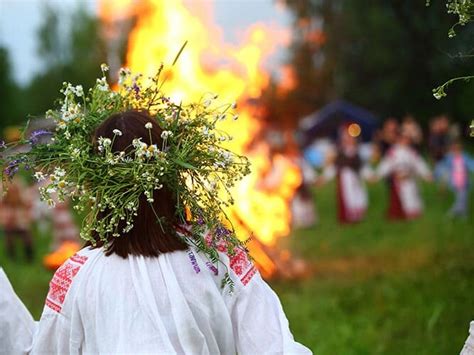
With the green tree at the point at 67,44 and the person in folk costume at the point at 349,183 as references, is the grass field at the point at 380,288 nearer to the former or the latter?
the person in folk costume at the point at 349,183

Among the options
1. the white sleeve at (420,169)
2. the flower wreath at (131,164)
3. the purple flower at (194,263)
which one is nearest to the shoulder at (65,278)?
the flower wreath at (131,164)

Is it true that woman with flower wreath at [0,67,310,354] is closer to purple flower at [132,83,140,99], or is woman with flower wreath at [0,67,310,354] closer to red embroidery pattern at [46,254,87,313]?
red embroidery pattern at [46,254,87,313]

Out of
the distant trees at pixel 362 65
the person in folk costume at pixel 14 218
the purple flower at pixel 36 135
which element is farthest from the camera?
the distant trees at pixel 362 65

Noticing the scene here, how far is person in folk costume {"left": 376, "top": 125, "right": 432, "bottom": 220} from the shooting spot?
18578 mm

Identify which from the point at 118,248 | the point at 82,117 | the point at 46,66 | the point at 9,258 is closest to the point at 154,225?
the point at 118,248

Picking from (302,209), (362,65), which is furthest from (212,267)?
(362,65)

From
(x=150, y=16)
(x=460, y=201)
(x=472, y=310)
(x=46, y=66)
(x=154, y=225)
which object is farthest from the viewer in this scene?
(x=46, y=66)

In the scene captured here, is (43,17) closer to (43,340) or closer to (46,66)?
(46,66)

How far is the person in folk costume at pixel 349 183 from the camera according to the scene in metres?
19.1

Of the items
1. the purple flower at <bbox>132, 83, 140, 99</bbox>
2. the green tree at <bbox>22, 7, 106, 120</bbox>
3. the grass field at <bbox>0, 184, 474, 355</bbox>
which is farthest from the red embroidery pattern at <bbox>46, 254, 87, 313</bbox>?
the green tree at <bbox>22, 7, 106, 120</bbox>

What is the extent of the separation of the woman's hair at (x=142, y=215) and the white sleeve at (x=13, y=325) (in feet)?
2.36

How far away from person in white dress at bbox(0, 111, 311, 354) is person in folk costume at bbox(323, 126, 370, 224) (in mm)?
15218

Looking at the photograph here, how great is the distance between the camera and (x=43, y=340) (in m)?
3.72

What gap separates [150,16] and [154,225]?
707cm
